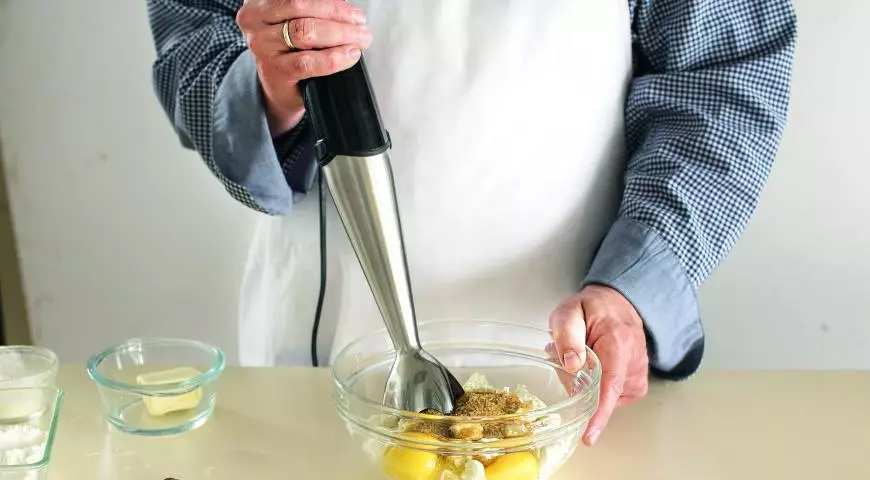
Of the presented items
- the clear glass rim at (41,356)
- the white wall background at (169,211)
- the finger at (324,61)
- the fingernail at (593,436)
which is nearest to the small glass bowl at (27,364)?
the clear glass rim at (41,356)

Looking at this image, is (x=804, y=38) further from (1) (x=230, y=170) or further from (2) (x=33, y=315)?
(2) (x=33, y=315)

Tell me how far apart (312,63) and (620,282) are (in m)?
0.32

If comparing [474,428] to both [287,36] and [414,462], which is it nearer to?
[414,462]

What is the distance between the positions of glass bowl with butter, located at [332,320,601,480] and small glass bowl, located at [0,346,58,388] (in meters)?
0.26

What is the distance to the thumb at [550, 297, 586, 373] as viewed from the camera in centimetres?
60

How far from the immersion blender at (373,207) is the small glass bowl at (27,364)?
297 mm

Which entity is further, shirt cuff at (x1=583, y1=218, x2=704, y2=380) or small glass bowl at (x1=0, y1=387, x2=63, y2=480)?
shirt cuff at (x1=583, y1=218, x2=704, y2=380)

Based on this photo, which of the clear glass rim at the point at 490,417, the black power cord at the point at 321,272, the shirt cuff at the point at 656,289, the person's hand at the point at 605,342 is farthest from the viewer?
the black power cord at the point at 321,272

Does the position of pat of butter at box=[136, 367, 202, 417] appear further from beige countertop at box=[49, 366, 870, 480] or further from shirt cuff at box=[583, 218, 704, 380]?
shirt cuff at box=[583, 218, 704, 380]

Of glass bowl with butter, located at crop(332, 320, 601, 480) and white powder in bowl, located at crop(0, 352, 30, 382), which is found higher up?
glass bowl with butter, located at crop(332, 320, 601, 480)

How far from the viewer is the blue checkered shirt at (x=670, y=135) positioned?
738 millimetres

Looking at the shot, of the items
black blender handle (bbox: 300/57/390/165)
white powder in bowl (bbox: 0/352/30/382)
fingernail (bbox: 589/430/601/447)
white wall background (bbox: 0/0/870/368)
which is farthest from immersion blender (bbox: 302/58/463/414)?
white wall background (bbox: 0/0/870/368)

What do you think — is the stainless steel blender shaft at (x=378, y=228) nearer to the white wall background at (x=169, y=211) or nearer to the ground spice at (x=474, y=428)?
the ground spice at (x=474, y=428)

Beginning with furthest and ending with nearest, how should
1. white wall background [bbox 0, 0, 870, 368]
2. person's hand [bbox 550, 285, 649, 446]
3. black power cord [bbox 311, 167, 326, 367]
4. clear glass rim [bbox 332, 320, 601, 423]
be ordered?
white wall background [bbox 0, 0, 870, 368] → black power cord [bbox 311, 167, 326, 367] → person's hand [bbox 550, 285, 649, 446] → clear glass rim [bbox 332, 320, 601, 423]
